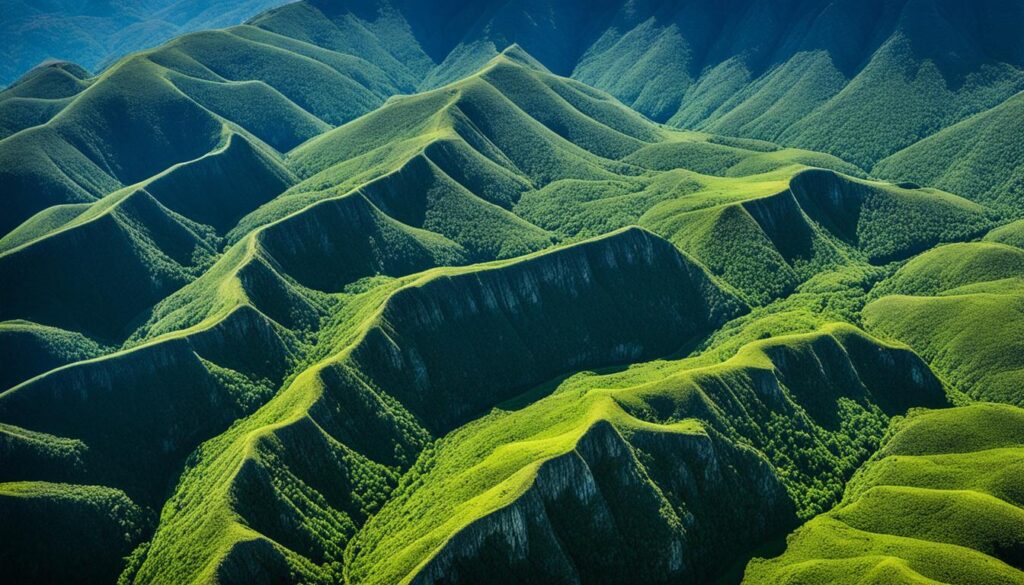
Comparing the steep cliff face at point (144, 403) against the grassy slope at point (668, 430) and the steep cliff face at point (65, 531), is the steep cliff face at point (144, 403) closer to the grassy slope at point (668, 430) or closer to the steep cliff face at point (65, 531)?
the steep cliff face at point (65, 531)

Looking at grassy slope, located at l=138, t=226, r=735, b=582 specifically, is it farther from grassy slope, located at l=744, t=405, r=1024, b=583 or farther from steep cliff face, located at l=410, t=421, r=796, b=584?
grassy slope, located at l=744, t=405, r=1024, b=583

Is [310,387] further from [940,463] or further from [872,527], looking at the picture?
[940,463]

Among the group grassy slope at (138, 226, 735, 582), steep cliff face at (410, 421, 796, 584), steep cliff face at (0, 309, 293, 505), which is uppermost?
steep cliff face at (0, 309, 293, 505)

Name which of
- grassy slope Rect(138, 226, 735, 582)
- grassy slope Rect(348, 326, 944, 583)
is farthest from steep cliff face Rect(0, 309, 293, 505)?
grassy slope Rect(348, 326, 944, 583)

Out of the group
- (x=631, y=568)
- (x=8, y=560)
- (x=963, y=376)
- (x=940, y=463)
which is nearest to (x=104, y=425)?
(x=8, y=560)

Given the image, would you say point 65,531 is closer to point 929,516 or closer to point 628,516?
point 628,516

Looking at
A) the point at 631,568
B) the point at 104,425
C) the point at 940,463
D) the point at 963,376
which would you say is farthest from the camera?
the point at 963,376
